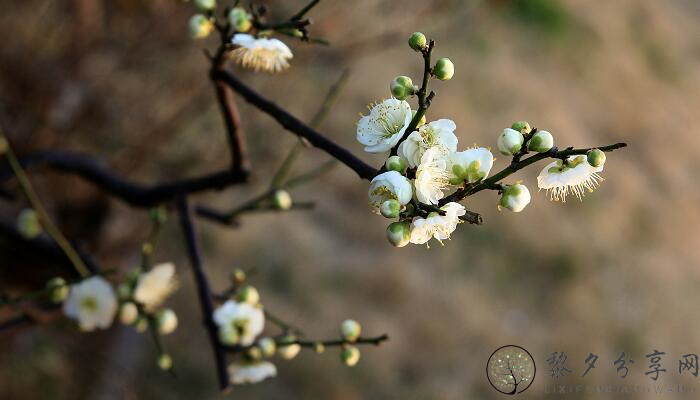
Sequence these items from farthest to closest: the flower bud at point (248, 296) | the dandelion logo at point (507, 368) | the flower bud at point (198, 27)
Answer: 1. the dandelion logo at point (507, 368)
2. the flower bud at point (248, 296)
3. the flower bud at point (198, 27)

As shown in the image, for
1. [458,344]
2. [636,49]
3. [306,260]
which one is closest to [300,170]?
[306,260]

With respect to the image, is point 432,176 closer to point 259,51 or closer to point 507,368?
point 259,51

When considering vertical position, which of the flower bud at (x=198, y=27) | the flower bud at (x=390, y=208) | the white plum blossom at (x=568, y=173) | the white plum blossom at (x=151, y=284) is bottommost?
the white plum blossom at (x=151, y=284)

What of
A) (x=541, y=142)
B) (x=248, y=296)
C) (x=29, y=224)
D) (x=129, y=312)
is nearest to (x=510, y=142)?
(x=541, y=142)

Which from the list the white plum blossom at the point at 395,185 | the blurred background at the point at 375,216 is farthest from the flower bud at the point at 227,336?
the blurred background at the point at 375,216

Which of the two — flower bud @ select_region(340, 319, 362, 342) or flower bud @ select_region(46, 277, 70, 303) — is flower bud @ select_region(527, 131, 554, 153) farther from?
flower bud @ select_region(46, 277, 70, 303)

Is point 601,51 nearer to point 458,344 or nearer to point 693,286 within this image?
point 693,286

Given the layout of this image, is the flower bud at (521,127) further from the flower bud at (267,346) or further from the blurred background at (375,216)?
the blurred background at (375,216)
